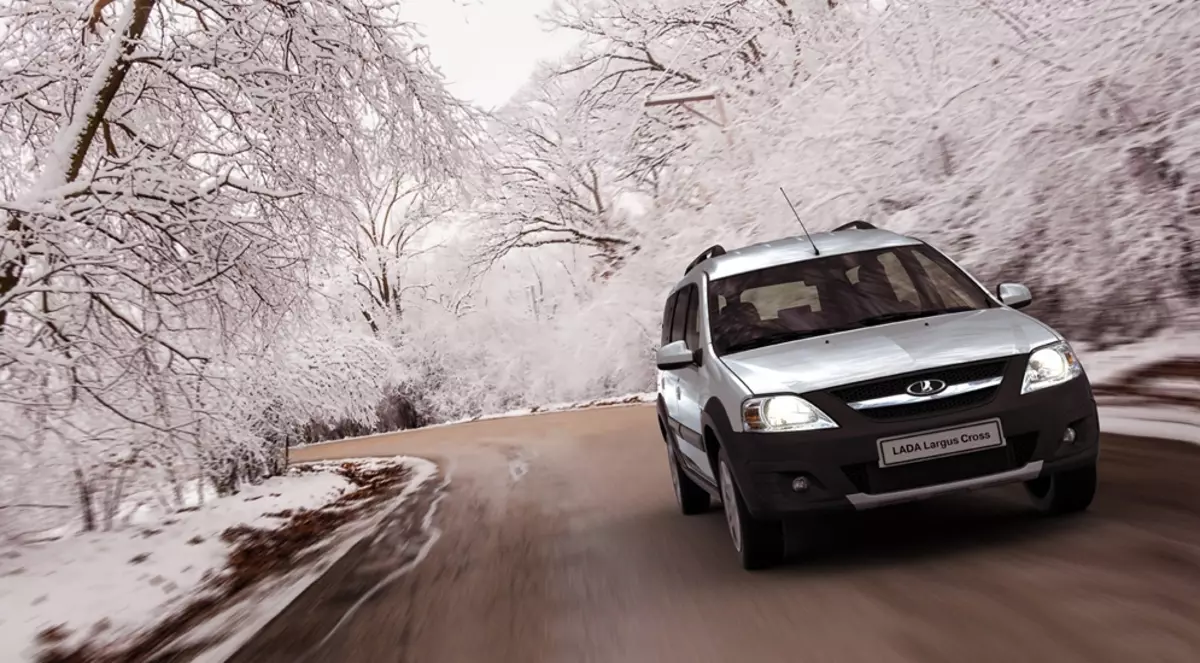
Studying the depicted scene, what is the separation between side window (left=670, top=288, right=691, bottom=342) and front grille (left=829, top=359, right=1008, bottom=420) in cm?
243

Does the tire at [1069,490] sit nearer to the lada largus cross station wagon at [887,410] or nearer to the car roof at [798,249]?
the lada largus cross station wagon at [887,410]

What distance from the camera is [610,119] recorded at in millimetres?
25172

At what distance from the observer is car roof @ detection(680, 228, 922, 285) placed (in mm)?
6688

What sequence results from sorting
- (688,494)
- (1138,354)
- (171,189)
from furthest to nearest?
(1138,354) → (171,189) → (688,494)

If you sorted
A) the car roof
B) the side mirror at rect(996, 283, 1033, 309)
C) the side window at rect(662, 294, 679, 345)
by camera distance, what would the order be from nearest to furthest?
the side mirror at rect(996, 283, 1033, 309) → the car roof → the side window at rect(662, 294, 679, 345)

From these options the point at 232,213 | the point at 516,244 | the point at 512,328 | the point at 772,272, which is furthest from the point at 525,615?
the point at 512,328

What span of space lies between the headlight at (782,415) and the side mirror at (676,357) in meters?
1.07

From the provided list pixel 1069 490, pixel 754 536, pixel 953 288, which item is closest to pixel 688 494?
pixel 754 536

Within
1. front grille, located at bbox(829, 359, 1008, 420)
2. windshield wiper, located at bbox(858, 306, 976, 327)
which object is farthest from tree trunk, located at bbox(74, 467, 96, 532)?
front grille, located at bbox(829, 359, 1008, 420)

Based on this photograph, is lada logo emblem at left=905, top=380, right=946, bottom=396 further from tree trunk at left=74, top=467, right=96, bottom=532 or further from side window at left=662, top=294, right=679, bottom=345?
tree trunk at left=74, top=467, right=96, bottom=532

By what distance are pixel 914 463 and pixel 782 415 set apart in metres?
0.66

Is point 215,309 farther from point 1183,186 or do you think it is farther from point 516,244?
point 516,244

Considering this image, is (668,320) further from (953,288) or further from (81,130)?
(81,130)

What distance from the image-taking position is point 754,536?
5.57 metres
